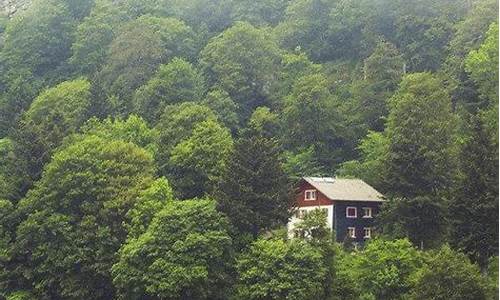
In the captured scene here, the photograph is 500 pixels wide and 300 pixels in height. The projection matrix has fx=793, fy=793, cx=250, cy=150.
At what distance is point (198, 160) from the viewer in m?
61.2

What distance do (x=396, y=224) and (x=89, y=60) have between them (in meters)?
49.9

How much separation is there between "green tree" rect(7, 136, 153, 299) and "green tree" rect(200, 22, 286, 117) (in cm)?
2515

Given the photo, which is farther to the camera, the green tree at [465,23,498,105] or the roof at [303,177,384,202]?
the green tree at [465,23,498,105]

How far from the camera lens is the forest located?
48375 millimetres

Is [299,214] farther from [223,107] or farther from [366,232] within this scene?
[223,107]

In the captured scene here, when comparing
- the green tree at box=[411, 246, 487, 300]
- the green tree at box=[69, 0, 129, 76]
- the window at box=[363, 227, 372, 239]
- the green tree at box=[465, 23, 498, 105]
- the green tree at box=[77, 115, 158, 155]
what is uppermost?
the green tree at box=[69, 0, 129, 76]

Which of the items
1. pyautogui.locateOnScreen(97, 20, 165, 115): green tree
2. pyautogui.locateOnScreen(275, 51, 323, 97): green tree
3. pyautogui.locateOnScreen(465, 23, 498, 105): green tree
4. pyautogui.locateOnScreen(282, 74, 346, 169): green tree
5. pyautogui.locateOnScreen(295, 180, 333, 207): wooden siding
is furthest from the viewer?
pyautogui.locateOnScreen(275, 51, 323, 97): green tree

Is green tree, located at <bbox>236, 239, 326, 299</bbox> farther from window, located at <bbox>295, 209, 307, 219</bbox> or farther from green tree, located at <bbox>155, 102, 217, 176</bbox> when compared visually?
green tree, located at <bbox>155, 102, 217, 176</bbox>

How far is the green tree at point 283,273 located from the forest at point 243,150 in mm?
116

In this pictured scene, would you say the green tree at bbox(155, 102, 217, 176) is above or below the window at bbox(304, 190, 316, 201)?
above

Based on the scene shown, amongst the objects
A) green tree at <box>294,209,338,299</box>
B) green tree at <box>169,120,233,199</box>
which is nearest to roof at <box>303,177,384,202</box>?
green tree at <box>169,120,233,199</box>

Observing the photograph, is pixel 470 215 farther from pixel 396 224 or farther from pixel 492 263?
pixel 396 224

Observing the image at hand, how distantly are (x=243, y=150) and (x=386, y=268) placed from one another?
12664 mm

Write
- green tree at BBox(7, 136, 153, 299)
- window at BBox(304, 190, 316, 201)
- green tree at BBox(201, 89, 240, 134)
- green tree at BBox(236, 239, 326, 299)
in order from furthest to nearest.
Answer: green tree at BBox(201, 89, 240, 134)
window at BBox(304, 190, 316, 201)
green tree at BBox(7, 136, 153, 299)
green tree at BBox(236, 239, 326, 299)
